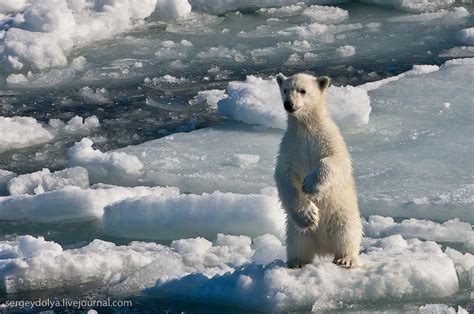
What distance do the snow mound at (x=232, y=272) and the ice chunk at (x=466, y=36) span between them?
18.6 ft

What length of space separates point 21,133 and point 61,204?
2047 millimetres

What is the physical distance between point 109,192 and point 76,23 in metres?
4.98

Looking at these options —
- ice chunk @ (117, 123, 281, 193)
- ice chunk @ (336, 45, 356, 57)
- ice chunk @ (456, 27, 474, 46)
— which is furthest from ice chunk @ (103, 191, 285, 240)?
ice chunk @ (456, 27, 474, 46)

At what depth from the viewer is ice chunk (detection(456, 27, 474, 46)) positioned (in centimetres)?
1046

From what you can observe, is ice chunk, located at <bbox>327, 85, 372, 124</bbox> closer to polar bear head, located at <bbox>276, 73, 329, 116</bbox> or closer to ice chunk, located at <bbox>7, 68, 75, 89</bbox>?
polar bear head, located at <bbox>276, 73, 329, 116</bbox>

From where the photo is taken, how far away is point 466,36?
10492mm

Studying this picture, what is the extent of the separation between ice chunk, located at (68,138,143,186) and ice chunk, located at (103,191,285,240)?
0.91 m

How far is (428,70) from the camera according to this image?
915cm

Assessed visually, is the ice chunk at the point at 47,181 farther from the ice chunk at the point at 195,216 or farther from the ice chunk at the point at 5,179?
the ice chunk at the point at 195,216

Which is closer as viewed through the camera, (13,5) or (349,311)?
(349,311)

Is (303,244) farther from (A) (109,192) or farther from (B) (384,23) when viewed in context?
(B) (384,23)

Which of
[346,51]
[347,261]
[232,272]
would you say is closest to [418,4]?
[346,51]

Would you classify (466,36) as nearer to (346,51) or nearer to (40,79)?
(346,51)

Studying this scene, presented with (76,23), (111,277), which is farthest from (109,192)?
(76,23)
